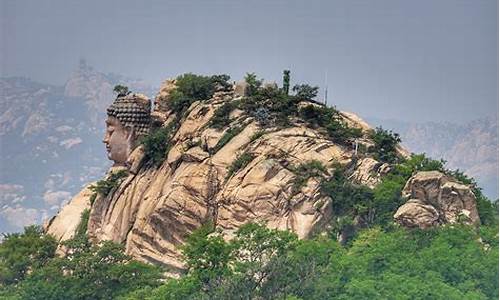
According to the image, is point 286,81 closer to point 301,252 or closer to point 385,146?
point 385,146

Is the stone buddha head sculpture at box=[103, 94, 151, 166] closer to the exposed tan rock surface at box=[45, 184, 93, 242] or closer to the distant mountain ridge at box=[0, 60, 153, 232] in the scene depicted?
the exposed tan rock surface at box=[45, 184, 93, 242]

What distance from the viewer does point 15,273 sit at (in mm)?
23594

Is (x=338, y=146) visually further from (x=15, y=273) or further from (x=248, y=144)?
(x=15, y=273)

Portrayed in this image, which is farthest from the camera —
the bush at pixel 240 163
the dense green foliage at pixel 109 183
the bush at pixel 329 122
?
the dense green foliage at pixel 109 183

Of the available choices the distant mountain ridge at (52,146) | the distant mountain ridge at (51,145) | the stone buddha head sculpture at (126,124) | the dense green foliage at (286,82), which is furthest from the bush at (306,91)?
the distant mountain ridge at (52,146)

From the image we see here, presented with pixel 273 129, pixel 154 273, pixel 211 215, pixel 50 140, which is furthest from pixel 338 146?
pixel 50 140

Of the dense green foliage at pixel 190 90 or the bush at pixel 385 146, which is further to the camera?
the dense green foliage at pixel 190 90

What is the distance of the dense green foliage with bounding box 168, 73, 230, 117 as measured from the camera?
85.1 ft

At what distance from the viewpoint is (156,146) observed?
2491 centimetres

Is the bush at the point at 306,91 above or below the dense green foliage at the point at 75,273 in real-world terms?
above

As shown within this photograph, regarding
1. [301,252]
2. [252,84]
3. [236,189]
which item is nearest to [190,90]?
[252,84]

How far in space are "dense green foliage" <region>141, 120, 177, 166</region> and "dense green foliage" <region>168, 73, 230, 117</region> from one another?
1.03m

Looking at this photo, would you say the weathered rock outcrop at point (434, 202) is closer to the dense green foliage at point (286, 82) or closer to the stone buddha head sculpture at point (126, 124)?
the dense green foliage at point (286, 82)

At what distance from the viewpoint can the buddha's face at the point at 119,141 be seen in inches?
1049
